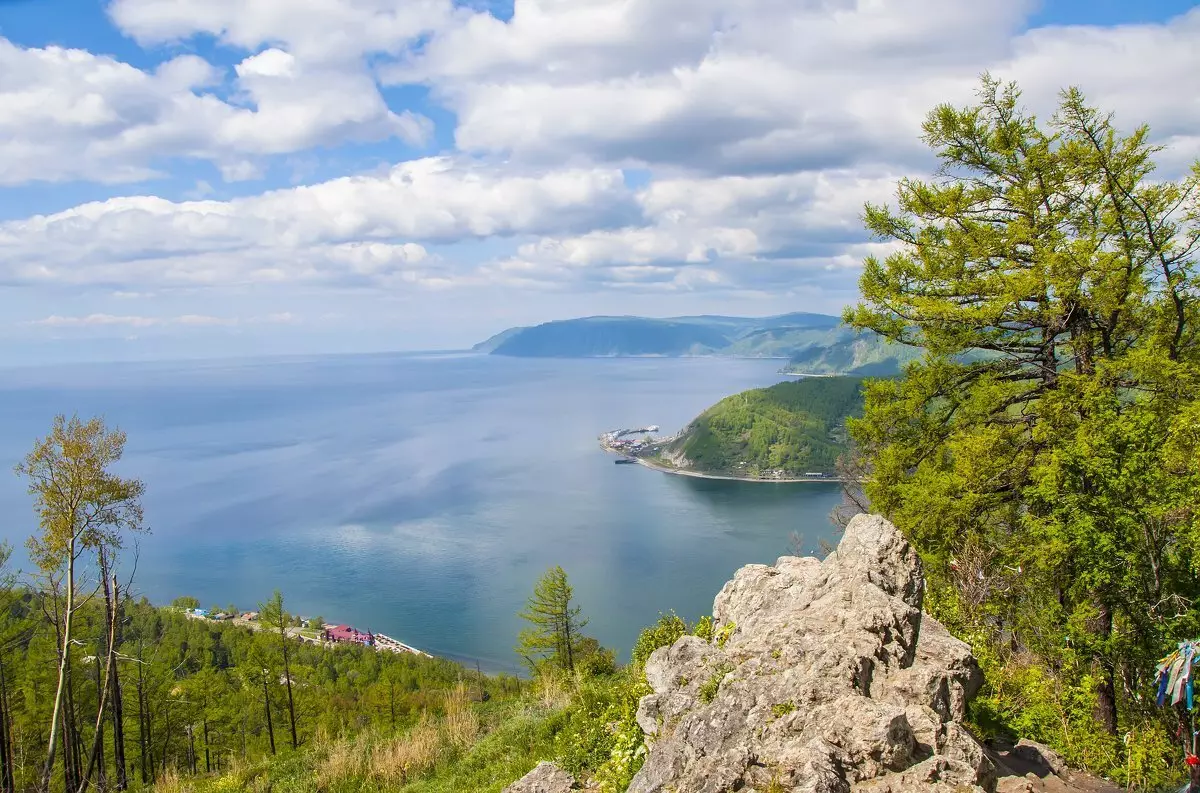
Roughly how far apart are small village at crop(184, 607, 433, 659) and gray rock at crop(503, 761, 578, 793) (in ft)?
164

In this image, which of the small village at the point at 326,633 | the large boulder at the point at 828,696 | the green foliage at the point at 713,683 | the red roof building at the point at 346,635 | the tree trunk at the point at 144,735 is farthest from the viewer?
the red roof building at the point at 346,635

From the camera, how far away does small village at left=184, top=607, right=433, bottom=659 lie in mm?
56531

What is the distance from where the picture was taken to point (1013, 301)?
11.0 meters

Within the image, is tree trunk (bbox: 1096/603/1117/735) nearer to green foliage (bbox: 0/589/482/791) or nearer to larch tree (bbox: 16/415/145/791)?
green foliage (bbox: 0/589/482/791)

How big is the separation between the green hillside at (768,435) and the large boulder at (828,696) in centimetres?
12012

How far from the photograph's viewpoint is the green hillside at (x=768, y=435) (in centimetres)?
13075

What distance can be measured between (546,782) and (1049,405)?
876cm

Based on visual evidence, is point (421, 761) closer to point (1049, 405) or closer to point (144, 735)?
point (1049, 405)

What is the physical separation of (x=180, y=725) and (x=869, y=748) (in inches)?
1379

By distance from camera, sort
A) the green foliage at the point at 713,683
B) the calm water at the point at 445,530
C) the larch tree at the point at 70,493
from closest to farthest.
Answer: the green foliage at the point at 713,683, the larch tree at the point at 70,493, the calm water at the point at 445,530

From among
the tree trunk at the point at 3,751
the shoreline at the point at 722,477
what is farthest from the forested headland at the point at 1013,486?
the shoreline at the point at 722,477

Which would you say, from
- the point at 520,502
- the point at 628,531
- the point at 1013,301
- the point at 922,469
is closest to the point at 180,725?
the point at 922,469

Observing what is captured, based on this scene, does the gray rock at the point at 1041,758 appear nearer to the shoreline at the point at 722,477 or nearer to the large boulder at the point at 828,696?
the large boulder at the point at 828,696

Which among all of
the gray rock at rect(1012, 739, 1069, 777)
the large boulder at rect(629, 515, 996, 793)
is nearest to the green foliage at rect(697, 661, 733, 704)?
the large boulder at rect(629, 515, 996, 793)
